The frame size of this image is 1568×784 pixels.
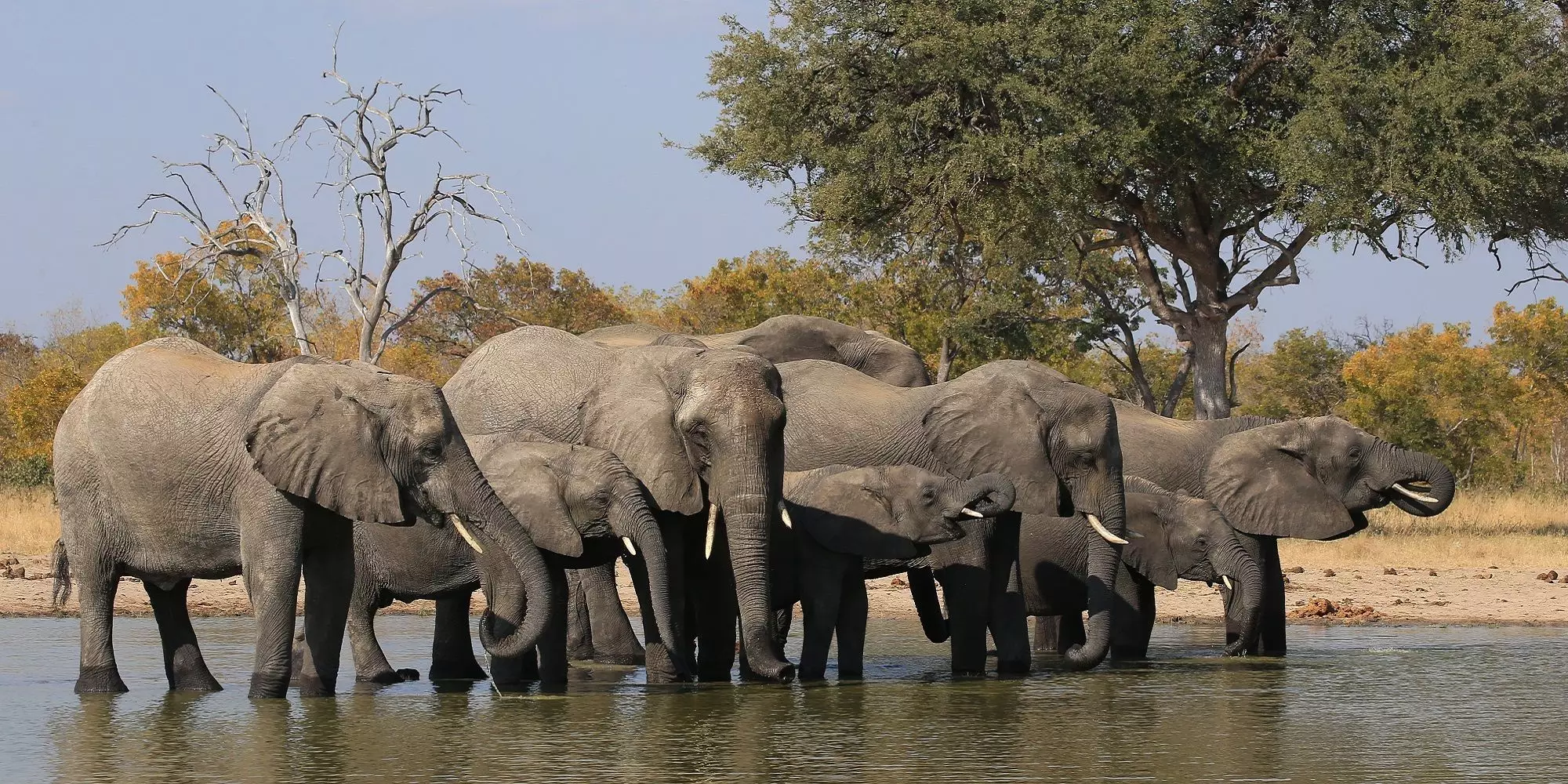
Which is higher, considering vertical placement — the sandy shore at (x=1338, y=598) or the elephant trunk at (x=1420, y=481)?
the elephant trunk at (x=1420, y=481)

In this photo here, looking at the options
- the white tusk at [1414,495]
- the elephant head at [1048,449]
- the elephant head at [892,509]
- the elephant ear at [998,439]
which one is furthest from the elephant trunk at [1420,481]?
the elephant head at [892,509]

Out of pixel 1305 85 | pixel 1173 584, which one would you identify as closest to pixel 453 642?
pixel 1173 584

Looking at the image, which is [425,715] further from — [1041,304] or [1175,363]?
[1175,363]

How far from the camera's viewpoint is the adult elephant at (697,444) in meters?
10.7

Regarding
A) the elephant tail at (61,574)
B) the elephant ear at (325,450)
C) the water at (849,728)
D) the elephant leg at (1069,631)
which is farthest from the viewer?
the elephant leg at (1069,631)

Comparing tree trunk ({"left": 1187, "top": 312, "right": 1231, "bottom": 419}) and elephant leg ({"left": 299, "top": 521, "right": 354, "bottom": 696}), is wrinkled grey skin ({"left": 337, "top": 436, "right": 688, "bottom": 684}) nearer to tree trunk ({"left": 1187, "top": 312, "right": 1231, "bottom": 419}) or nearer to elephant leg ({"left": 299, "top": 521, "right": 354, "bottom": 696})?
elephant leg ({"left": 299, "top": 521, "right": 354, "bottom": 696})

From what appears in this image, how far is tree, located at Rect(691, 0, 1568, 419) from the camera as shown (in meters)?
25.7

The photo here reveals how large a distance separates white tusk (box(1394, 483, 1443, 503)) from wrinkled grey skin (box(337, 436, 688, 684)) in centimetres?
572

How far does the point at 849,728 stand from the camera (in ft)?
30.1

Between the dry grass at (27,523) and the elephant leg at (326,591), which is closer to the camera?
the elephant leg at (326,591)

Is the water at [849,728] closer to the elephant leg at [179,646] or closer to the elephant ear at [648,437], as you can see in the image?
the elephant leg at [179,646]

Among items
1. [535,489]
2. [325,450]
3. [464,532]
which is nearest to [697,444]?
[535,489]

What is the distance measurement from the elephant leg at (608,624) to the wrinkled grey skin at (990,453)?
147 cm

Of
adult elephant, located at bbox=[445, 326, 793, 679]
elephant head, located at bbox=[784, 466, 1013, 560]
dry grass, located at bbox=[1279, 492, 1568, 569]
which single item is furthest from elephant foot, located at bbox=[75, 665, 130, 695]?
dry grass, located at bbox=[1279, 492, 1568, 569]
